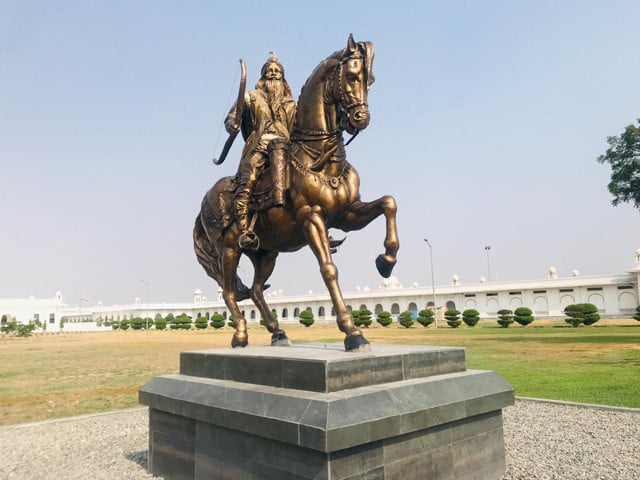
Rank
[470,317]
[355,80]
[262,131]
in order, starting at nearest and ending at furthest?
[355,80] < [262,131] < [470,317]

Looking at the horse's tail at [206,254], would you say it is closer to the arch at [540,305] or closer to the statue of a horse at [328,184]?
the statue of a horse at [328,184]

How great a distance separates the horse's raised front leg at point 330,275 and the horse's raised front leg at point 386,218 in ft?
1.48

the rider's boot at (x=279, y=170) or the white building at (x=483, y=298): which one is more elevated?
the rider's boot at (x=279, y=170)

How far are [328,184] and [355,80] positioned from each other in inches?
42.1

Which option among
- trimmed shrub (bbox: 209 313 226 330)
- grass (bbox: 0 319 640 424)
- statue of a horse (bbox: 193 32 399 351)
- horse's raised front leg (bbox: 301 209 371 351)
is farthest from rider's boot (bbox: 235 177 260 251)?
trimmed shrub (bbox: 209 313 226 330)

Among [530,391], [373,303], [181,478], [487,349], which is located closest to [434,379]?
[181,478]

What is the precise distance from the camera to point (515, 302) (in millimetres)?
57219

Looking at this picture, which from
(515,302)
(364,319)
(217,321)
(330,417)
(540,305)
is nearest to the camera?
(330,417)

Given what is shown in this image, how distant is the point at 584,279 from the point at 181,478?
58.5 metres

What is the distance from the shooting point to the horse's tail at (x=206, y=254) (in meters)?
6.41

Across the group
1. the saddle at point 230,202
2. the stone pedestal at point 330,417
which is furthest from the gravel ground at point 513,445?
the saddle at point 230,202

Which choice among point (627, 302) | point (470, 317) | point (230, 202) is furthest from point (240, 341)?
point (627, 302)

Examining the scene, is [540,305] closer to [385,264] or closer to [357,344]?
[385,264]

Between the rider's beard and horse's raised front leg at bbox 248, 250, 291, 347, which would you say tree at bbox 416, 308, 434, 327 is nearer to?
horse's raised front leg at bbox 248, 250, 291, 347
